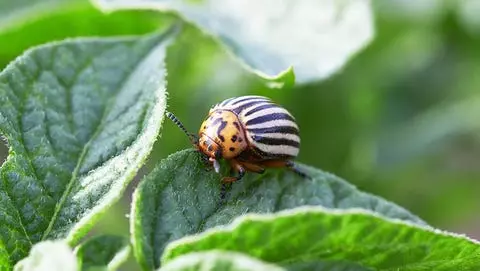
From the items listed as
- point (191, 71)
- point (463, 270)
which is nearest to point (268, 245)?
point (463, 270)

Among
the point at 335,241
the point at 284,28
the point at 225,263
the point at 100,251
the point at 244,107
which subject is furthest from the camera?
the point at 284,28

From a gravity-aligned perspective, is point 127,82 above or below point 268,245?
above

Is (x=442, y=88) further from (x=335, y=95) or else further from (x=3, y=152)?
(x=3, y=152)

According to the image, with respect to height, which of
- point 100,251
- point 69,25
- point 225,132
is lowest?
point 100,251

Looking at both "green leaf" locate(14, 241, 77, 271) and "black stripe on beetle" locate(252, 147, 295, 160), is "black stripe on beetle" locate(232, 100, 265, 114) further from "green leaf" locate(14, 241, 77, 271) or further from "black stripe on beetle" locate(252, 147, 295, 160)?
"green leaf" locate(14, 241, 77, 271)

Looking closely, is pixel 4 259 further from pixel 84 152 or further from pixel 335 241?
pixel 335 241

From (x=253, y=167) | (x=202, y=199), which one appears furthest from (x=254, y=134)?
(x=202, y=199)
